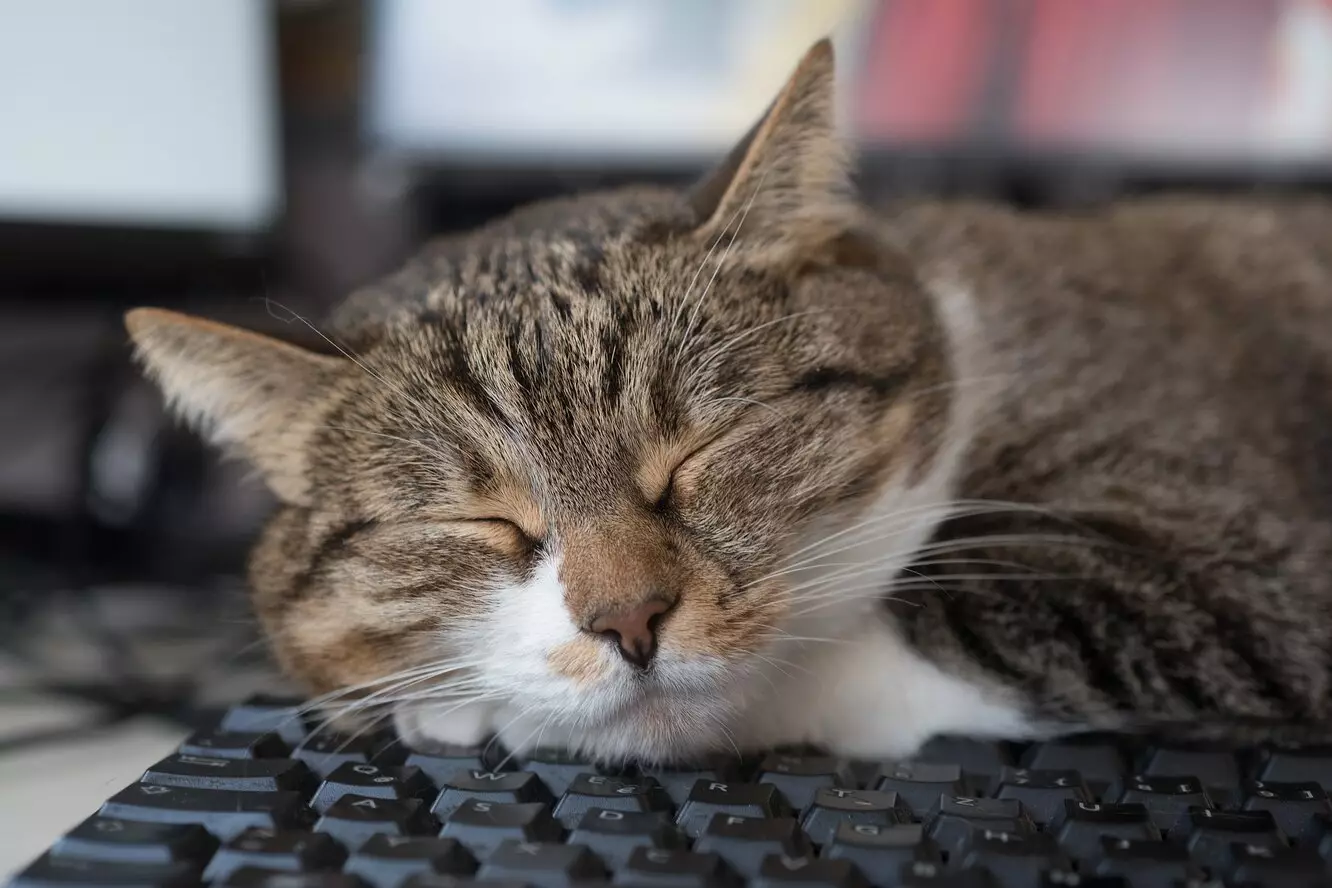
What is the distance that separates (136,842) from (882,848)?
1.43 feet

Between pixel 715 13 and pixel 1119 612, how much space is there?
1.13m

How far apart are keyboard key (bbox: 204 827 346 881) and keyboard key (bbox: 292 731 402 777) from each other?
0.11 meters

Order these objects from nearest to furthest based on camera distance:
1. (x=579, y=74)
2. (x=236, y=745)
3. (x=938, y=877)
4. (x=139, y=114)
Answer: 1. (x=938, y=877)
2. (x=236, y=745)
3. (x=139, y=114)
4. (x=579, y=74)

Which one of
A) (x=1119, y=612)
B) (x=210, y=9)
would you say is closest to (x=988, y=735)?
(x=1119, y=612)

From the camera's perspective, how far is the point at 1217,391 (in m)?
1.11

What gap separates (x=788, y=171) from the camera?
94cm

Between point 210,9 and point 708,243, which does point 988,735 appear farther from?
point 210,9

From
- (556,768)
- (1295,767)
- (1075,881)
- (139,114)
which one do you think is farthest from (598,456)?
(139,114)

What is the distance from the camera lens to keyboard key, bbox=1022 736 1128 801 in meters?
0.70

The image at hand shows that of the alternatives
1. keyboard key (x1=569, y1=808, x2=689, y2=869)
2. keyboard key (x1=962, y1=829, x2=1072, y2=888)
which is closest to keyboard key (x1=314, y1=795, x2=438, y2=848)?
keyboard key (x1=569, y1=808, x2=689, y2=869)

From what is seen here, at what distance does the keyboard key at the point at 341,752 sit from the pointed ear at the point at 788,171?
0.53 m

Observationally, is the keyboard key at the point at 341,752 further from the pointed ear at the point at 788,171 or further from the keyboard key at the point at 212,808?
the pointed ear at the point at 788,171

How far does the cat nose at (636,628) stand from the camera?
752 mm

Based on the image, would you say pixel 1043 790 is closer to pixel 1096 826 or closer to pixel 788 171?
pixel 1096 826
